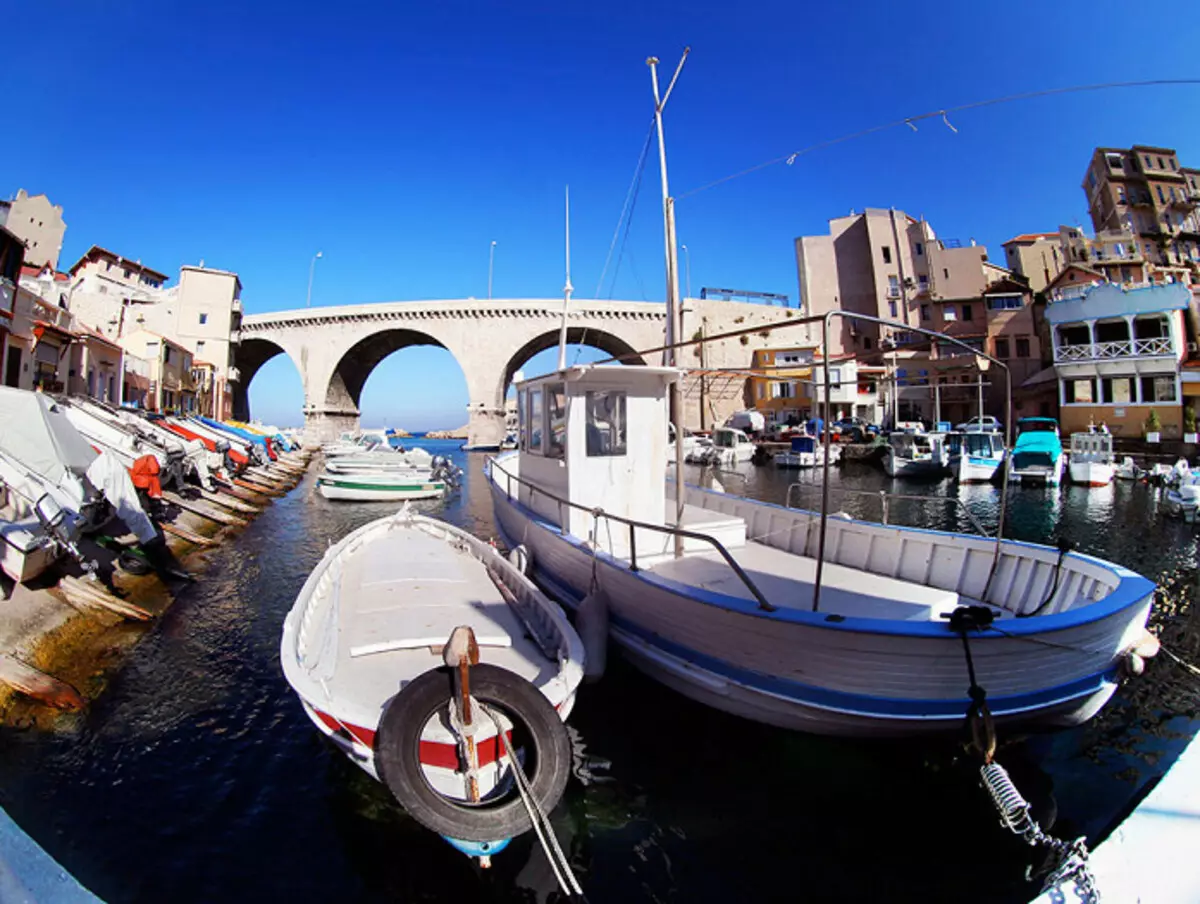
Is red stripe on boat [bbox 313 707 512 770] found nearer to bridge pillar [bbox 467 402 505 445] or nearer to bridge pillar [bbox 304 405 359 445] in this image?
bridge pillar [bbox 467 402 505 445]

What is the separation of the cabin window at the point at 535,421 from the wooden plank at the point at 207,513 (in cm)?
1053

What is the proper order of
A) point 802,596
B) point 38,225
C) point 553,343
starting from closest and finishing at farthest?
point 802,596 < point 38,225 < point 553,343

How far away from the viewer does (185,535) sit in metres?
12.0

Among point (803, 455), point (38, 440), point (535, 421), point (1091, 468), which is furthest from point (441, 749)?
point (803, 455)

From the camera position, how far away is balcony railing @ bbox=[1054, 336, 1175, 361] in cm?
2809

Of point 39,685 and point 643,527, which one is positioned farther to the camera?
point 643,527

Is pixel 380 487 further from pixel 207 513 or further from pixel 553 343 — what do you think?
pixel 553 343

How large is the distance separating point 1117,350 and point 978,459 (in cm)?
1310

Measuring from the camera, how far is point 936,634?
3.78 m

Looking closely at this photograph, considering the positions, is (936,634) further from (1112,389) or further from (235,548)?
(1112,389)

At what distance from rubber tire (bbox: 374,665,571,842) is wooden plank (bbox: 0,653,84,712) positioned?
170 inches

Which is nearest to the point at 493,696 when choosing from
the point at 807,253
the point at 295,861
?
the point at 295,861

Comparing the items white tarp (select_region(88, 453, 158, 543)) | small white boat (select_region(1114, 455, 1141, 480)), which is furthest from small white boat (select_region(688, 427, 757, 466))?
white tarp (select_region(88, 453, 158, 543))

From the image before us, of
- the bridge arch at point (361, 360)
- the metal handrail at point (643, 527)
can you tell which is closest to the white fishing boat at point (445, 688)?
the metal handrail at point (643, 527)
